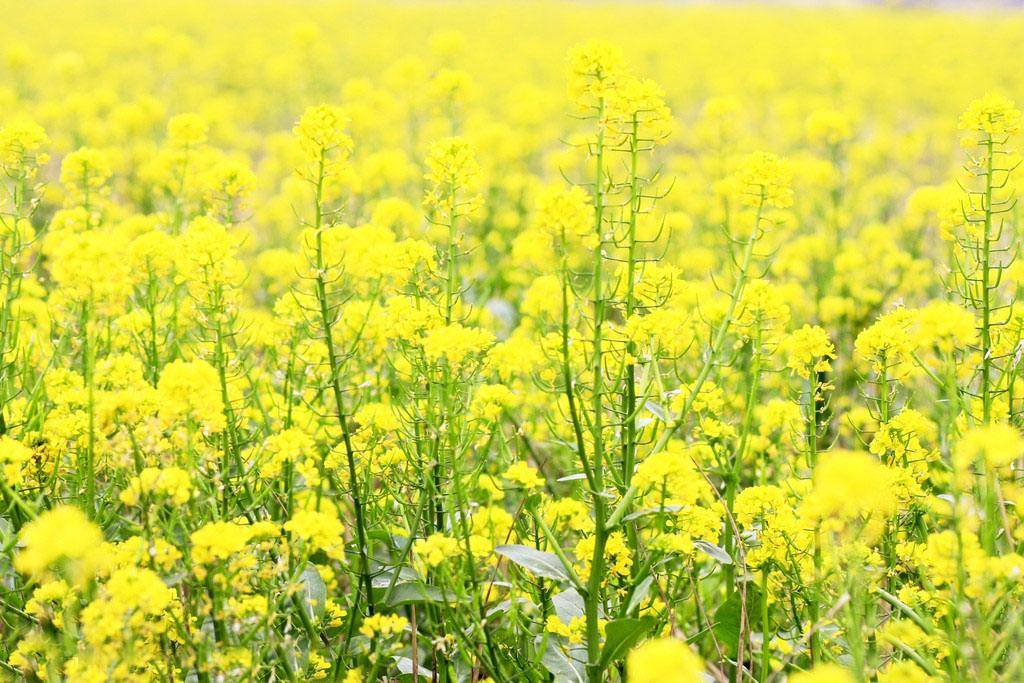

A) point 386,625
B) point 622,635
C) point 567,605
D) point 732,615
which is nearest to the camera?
point 386,625

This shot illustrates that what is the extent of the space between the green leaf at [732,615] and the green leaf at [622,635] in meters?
0.52

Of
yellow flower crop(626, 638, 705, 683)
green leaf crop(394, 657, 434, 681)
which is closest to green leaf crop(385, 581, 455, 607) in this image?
green leaf crop(394, 657, 434, 681)

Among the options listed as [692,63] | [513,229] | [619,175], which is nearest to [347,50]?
[692,63]

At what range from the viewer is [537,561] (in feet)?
7.73

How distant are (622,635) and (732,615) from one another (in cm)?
64

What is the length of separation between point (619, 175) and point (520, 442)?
5354 mm

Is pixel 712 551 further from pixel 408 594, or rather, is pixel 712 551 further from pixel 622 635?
pixel 408 594

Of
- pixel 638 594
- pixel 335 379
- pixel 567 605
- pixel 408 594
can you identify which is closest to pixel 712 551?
pixel 638 594

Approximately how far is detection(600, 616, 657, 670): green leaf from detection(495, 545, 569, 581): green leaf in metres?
0.16

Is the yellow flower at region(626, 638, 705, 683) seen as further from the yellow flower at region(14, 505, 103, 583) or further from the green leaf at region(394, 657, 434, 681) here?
the green leaf at region(394, 657, 434, 681)

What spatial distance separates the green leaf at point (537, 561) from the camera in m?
2.32

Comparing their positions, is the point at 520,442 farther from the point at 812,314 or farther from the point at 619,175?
the point at 619,175

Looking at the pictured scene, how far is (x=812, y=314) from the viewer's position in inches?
207

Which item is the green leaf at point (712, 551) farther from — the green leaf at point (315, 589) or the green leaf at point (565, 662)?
the green leaf at point (315, 589)
